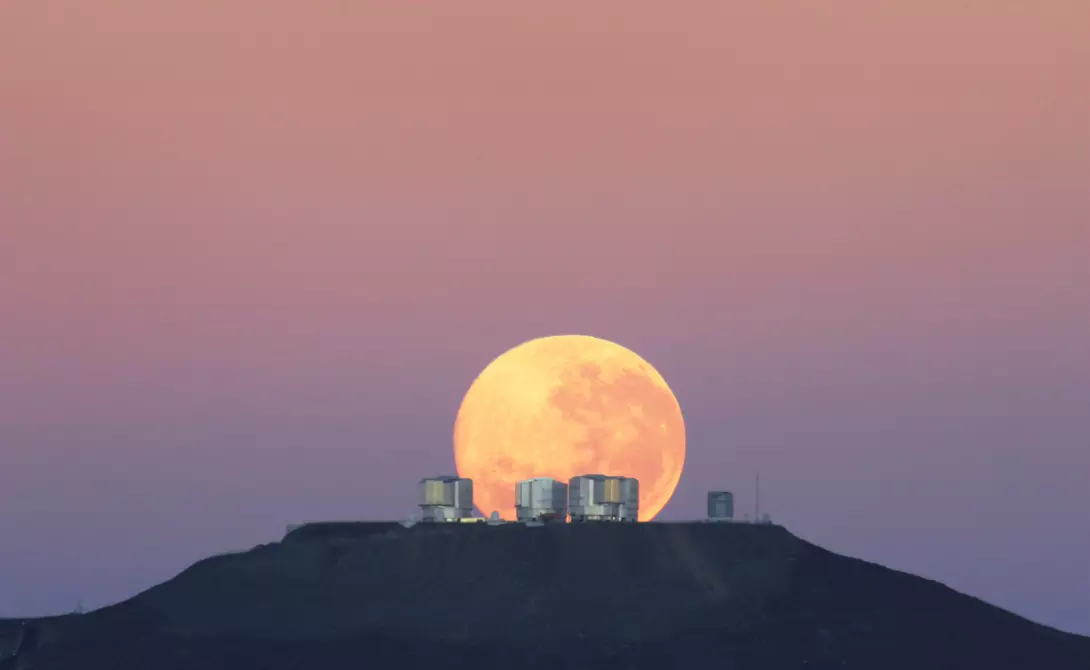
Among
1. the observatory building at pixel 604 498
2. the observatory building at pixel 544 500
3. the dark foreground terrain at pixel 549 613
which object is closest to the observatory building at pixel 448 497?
the dark foreground terrain at pixel 549 613

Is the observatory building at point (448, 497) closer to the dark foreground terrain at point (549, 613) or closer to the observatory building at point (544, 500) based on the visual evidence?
the dark foreground terrain at point (549, 613)

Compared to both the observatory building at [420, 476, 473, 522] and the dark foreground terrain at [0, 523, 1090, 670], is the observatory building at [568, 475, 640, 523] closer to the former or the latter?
the dark foreground terrain at [0, 523, 1090, 670]

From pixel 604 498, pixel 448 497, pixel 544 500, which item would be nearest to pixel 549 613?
pixel 544 500

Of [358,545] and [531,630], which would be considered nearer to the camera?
[531,630]

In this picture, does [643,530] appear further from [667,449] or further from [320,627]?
[320,627]

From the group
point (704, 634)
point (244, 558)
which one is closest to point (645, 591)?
point (704, 634)

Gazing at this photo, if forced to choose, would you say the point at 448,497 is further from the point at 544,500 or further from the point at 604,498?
the point at 604,498

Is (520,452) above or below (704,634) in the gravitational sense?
above
